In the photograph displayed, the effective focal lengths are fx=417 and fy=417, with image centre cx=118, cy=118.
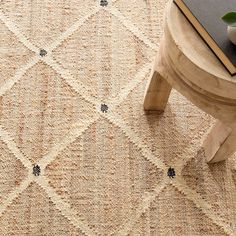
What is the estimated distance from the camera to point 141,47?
1127mm

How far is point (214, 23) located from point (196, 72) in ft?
0.28

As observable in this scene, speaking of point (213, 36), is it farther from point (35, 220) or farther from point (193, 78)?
point (35, 220)

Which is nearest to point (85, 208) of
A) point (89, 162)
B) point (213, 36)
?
point (89, 162)

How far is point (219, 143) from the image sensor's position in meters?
0.87

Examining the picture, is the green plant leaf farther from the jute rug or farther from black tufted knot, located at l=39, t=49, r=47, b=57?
black tufted knot, located at l=39, t=49, r=47, b=57

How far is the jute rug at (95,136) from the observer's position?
0.93m

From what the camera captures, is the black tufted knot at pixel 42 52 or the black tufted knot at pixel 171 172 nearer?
the black tufted knot at pixel 171 172

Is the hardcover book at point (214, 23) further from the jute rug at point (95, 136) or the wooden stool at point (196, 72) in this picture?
the jute rug at point (95, 136)

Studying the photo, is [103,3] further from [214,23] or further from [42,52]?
[214,23]

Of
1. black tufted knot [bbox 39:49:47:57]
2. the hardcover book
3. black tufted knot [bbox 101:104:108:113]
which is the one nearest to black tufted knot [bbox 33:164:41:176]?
black tufted knot [bbox 101:104:108:113]

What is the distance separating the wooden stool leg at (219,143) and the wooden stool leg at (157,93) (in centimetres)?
14

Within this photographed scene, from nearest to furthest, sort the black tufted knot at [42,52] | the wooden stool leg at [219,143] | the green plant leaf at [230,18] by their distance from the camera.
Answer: the green plant leaf at [230,18] → the wooden stool leg at [219,143] → the black tufted knot at [42,52]

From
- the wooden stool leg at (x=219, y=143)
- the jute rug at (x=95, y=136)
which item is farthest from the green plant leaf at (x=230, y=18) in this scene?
the jute rug at (x=95, y=136)

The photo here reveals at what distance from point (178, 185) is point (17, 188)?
37 centimetres
